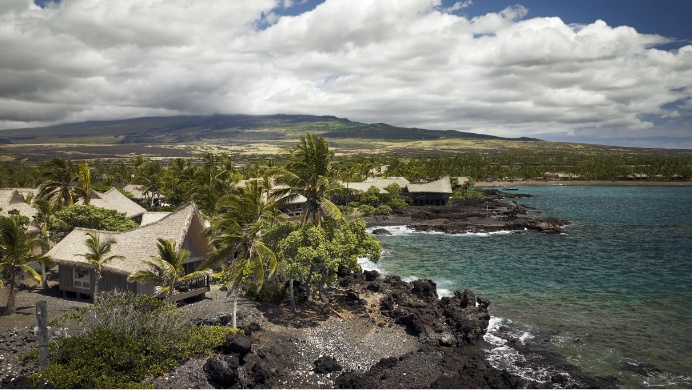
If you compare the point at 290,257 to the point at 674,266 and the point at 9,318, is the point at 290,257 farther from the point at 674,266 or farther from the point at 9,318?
the point at 674,266

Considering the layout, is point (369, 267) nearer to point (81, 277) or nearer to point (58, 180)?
point (81, 277)

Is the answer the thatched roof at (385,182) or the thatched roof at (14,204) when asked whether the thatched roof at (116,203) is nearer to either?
the thatched roof at (14,204)

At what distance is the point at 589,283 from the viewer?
39.5 metres

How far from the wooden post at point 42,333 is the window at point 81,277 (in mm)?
12158

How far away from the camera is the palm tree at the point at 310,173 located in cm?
2786

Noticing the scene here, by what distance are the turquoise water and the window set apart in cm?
2474

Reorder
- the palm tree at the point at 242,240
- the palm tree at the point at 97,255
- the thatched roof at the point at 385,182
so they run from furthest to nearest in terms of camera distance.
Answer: the thatched roof at the point at 385,182 < the palm tree at the point at 97,255 < the palm tree at the point at 242,240

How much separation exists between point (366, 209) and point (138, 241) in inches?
2067

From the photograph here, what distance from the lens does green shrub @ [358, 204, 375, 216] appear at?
258 ft

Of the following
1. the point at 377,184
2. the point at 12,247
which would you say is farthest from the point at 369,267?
the point at 377,184

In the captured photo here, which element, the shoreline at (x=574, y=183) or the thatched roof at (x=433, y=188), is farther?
the shoreline at (x=574, y=183)

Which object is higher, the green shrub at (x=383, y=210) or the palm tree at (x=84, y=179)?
the palm tree at (x=84, y=179)

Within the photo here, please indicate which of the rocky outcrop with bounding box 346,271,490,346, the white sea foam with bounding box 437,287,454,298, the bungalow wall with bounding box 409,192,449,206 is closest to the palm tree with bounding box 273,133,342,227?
the rocky outcrop with bounding box 346,271,490,346

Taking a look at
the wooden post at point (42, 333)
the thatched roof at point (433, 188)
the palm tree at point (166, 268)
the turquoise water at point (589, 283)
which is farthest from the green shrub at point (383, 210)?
the wooden post at point (42, 333)
